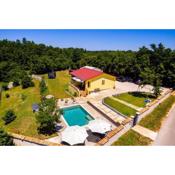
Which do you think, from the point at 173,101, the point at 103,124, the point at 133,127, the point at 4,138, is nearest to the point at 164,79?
the point at 173,101

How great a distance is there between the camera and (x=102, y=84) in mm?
29453

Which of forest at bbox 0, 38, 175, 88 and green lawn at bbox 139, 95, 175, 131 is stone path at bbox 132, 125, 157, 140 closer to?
green lawn at bbox 139, 95, 175, 131

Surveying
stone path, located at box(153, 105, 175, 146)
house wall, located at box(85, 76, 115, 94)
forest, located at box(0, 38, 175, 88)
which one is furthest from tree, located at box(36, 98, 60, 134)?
forest, located at box(0, 38, 175, 88)

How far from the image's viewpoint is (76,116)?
21625mm

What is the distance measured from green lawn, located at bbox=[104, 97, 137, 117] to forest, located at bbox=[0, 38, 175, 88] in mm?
5302

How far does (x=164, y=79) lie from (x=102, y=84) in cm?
1010

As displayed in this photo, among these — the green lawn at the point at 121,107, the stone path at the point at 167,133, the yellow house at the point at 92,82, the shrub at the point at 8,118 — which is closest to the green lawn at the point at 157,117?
the stone path at the point at 167,133

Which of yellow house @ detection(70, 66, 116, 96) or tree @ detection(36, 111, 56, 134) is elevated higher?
yellow house @ detection(70, 66, 116, 96)

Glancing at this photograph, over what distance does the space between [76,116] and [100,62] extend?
71.7 feet

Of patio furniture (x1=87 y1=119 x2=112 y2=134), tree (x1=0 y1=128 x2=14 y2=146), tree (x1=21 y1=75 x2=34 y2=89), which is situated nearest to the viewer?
tree (x1=0 y1=128 x2=14 y2=146)

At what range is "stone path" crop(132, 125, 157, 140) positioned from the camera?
51.6 feet
